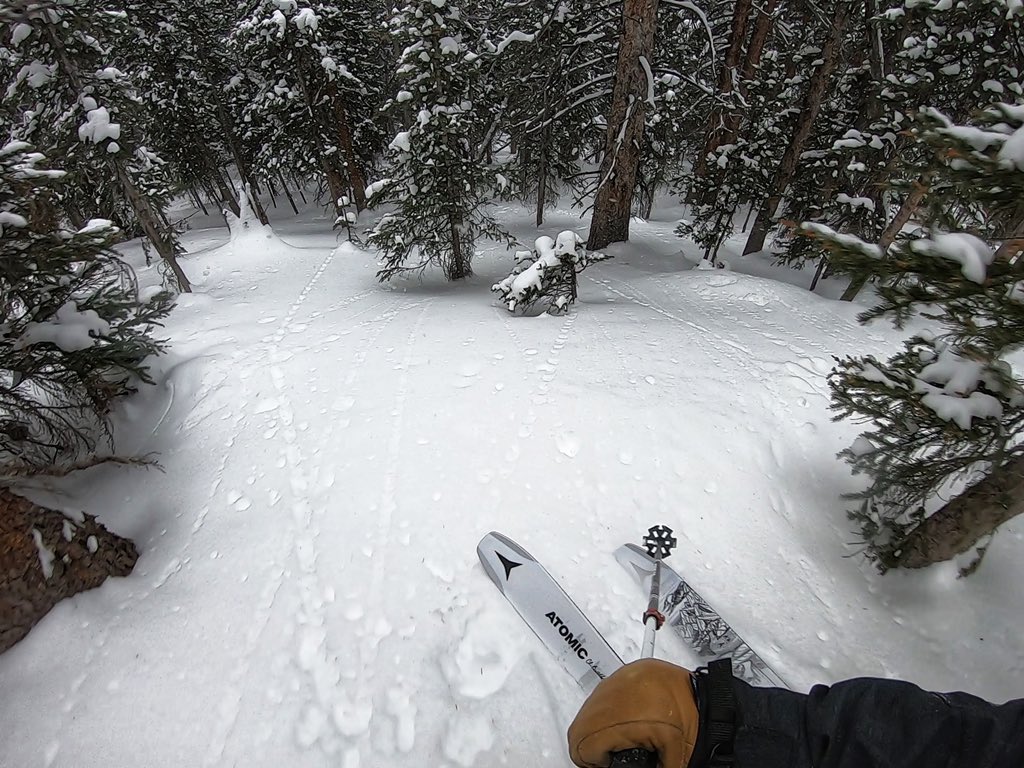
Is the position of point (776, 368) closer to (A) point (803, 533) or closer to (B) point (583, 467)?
(A) point (803, 533)

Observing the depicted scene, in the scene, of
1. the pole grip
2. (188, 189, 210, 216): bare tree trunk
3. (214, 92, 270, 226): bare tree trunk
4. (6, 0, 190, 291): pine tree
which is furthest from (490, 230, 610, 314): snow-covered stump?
(188, 189, 210, 216): bare tree trunk

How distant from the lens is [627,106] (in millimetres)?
10227

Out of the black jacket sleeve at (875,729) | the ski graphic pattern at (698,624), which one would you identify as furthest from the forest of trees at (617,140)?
the black jacket sleeve at (875,729)

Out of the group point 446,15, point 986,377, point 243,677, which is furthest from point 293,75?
point 986,377

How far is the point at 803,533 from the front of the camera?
16.4ft

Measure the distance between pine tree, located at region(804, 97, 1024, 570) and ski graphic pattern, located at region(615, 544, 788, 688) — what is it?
74.0 inches

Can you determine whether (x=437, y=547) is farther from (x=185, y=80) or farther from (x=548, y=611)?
(x=185, y=80)

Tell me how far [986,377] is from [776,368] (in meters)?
3.63

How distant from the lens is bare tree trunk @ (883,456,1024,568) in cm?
365

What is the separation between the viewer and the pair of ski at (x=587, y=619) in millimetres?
3676

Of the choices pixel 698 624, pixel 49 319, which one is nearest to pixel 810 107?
pixel 698 624

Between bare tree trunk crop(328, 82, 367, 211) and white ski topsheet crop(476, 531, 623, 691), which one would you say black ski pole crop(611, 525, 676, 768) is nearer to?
white ski topsheet crop(476, 531, 623, 691)

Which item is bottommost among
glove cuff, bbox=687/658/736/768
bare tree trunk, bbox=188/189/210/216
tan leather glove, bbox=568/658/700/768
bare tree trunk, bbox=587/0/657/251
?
bare tree trunk, bbox=188/189/210/216

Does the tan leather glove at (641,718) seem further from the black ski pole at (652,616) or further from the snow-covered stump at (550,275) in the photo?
the snow-covered stump at (550,275)
